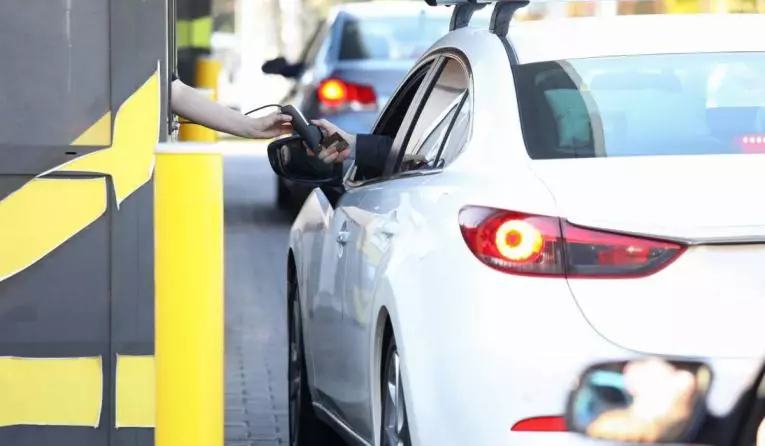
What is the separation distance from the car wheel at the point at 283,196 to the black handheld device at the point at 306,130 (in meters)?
10.8

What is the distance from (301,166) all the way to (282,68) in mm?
8724

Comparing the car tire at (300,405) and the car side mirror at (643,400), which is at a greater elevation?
the car side mirror at (643,400)

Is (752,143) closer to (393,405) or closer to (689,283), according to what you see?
(689,283)

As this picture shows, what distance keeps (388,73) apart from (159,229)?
9999mm

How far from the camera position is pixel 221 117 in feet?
21.6

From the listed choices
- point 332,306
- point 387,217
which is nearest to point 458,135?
point 387,217

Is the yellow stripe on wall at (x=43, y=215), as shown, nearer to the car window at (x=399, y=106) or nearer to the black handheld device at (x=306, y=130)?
the black handheld device at (x=306, y=130)

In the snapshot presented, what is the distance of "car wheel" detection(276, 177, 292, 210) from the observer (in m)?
17.3

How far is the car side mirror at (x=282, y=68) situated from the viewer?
13016 mm

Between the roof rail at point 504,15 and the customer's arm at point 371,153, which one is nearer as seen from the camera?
the roof rail at point 504,15

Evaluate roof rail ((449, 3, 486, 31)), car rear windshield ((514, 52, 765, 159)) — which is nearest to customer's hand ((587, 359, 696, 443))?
car rear windshield ((514, 52, 765, 159))

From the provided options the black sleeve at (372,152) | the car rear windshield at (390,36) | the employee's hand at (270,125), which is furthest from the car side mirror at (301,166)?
the car rear windshield at (390,36)

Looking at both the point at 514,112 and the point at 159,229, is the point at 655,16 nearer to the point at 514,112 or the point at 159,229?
the point at 514,112

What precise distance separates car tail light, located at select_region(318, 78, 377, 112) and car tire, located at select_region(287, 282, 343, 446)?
23.1 ft
